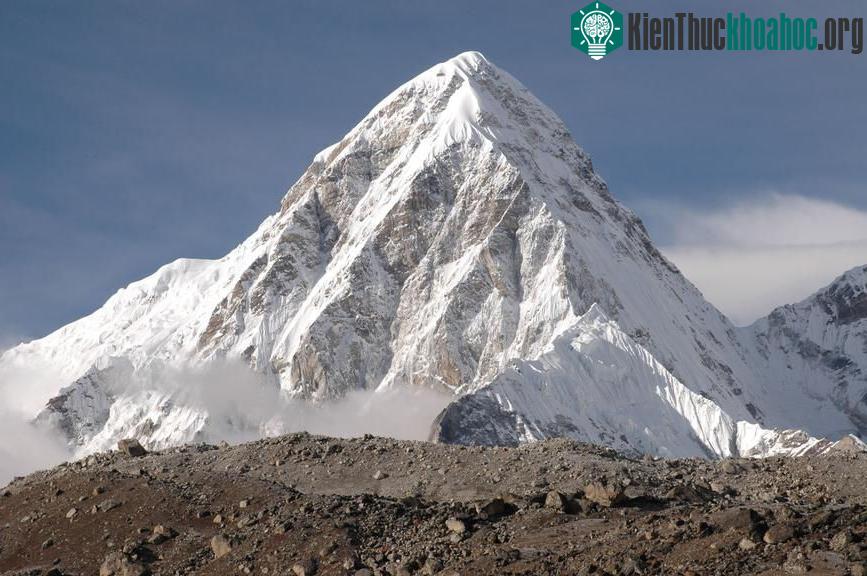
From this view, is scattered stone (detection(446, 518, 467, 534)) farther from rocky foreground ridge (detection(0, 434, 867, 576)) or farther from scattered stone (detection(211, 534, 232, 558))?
scattered stone (detection(211, 534, 232, 558))

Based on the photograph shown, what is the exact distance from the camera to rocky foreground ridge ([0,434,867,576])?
37.0 metres

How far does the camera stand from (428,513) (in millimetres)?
44000

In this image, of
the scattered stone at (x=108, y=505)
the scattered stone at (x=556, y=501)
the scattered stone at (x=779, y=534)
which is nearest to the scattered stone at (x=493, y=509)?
the scattered stone at (x=556, y=501)

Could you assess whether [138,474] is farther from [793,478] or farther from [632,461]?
[793,478]

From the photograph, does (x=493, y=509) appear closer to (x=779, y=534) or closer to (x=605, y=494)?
(x=605, y=494)

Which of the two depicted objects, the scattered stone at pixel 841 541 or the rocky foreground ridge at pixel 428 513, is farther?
the rocky foreground ridge at pixel 428 513

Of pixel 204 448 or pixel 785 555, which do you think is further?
pixel 204 448

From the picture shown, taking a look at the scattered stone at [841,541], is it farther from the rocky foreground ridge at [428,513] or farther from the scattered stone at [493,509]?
the scattered stone at [493,509]

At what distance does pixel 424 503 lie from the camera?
46719 millimetres

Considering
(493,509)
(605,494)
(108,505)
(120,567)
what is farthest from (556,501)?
(108,505)

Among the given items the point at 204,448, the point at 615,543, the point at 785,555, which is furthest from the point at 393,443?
the point at 785,555

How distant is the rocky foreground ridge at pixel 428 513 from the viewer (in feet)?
121

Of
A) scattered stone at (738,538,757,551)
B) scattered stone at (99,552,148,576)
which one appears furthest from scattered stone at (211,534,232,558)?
scattered stone at (738,538,757,551)

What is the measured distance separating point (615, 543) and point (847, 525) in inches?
221
